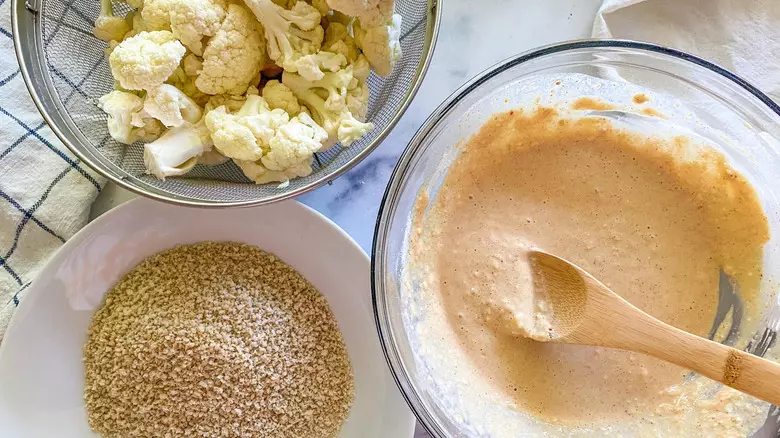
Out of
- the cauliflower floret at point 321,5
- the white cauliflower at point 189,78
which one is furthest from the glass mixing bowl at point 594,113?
the white cauliflower at point 189,78

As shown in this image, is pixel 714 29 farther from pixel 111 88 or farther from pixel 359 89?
pixel 111 88

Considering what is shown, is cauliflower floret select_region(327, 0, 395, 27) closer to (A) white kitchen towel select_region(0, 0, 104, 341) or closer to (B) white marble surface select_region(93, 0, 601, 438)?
(B) white marble surface select_region(93, 0, 601, 438)

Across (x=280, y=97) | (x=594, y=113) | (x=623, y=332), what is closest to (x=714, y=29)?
(x=594, y=113)

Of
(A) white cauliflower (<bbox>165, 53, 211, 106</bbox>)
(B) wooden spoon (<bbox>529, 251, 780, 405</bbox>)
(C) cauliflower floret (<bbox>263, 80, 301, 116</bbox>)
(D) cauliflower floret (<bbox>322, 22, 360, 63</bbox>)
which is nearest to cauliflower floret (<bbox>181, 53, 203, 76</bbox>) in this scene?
(A) white cauliflower (<bbox>165, 53, 211, 106</bbox>)

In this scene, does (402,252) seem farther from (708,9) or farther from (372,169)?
(708,9)

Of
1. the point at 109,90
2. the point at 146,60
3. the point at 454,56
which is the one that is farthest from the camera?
the point at 454,56

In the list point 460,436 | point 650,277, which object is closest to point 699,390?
point 650,277
